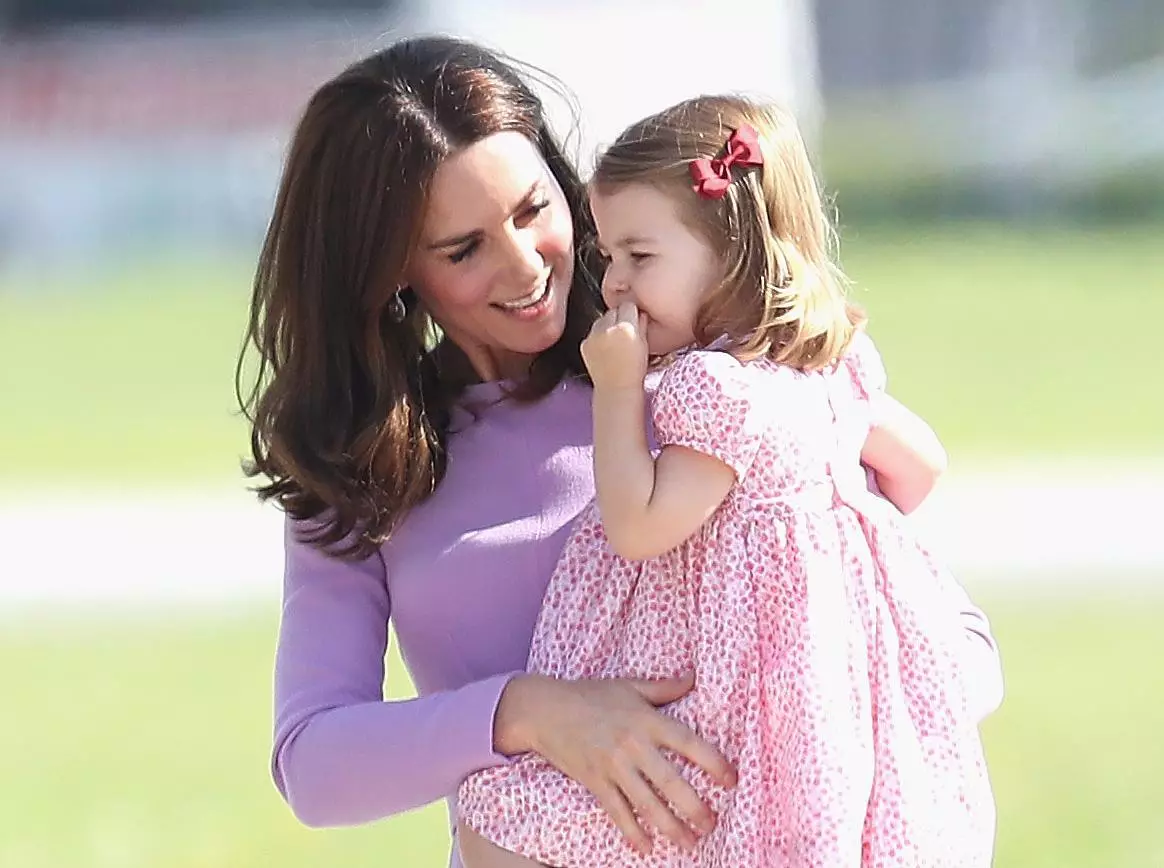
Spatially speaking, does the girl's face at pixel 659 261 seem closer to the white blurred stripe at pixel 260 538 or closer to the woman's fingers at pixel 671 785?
the woman's fingers at pixel 671 785

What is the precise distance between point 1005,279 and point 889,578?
15.6 m

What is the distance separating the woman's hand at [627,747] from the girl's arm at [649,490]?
0.15 meters

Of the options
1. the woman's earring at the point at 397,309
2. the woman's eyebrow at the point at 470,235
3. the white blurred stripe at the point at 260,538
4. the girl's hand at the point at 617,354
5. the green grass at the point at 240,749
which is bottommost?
the white blurred stripe at the point at 260,538

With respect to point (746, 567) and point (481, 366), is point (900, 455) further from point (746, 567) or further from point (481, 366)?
point (481, 366)

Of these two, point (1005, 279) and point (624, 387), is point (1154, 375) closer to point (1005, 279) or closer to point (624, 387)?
point (1005, 279)

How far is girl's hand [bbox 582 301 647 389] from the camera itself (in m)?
1.93

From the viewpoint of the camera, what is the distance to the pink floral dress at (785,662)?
1846 millimetres

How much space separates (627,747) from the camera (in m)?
1.88

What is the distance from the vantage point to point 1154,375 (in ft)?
38.2

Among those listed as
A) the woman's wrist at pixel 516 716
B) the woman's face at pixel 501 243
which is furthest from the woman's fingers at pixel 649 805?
the woman's face at pixel 501 243

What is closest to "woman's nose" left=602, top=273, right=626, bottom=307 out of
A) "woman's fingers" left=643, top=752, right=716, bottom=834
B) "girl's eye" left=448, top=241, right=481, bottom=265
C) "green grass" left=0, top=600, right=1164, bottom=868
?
"girl's eye" left=448, top=241, right=481, bottom=265

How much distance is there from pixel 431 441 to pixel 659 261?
1.24 ft

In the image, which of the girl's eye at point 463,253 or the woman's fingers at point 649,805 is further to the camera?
the girl's eye at point 463,253

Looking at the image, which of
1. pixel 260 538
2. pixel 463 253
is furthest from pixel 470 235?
pixel 260 538
